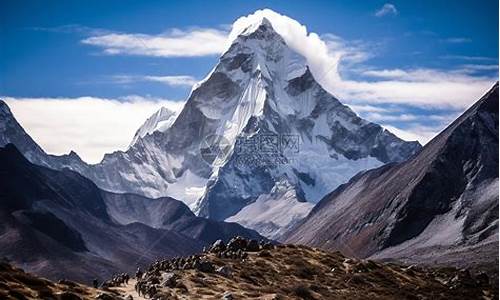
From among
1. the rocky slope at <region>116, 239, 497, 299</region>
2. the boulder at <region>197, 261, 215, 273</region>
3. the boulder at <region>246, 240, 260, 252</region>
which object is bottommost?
the rocky slope at <region>116, 239, 497, 299</region>

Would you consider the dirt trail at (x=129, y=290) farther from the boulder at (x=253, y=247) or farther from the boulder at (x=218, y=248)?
the boulder at (x=253, y=247)

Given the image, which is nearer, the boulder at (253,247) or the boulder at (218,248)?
the boulder at (218,248)

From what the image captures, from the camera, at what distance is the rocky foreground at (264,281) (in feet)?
234

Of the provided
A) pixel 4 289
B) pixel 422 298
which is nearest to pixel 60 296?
pixel 4 289

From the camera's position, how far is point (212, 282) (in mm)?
84250

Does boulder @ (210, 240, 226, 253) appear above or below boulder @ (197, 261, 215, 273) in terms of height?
above

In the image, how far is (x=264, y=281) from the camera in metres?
89.4

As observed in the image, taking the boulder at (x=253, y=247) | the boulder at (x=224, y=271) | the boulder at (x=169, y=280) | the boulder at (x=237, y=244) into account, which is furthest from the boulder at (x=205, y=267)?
the boulder at (x=253, y=247)

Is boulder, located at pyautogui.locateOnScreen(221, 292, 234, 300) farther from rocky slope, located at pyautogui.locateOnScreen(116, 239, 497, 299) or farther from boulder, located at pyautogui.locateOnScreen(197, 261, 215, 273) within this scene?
boulder, located at pyautogui.locateOnScreen(197, 261, 215, 273)

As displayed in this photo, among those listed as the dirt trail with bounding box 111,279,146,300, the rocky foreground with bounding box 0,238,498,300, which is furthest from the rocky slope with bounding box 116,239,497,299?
the dirt trail with bounding box 111,279,146,300

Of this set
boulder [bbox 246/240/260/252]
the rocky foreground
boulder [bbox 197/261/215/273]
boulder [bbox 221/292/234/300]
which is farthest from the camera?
boulder [bbox 246/240/260/252]

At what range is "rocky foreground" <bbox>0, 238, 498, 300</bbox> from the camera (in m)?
71.2

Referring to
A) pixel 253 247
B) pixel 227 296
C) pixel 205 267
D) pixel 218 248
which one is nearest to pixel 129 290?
pixel 205 267

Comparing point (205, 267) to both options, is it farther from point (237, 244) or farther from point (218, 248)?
point (237, 244)
